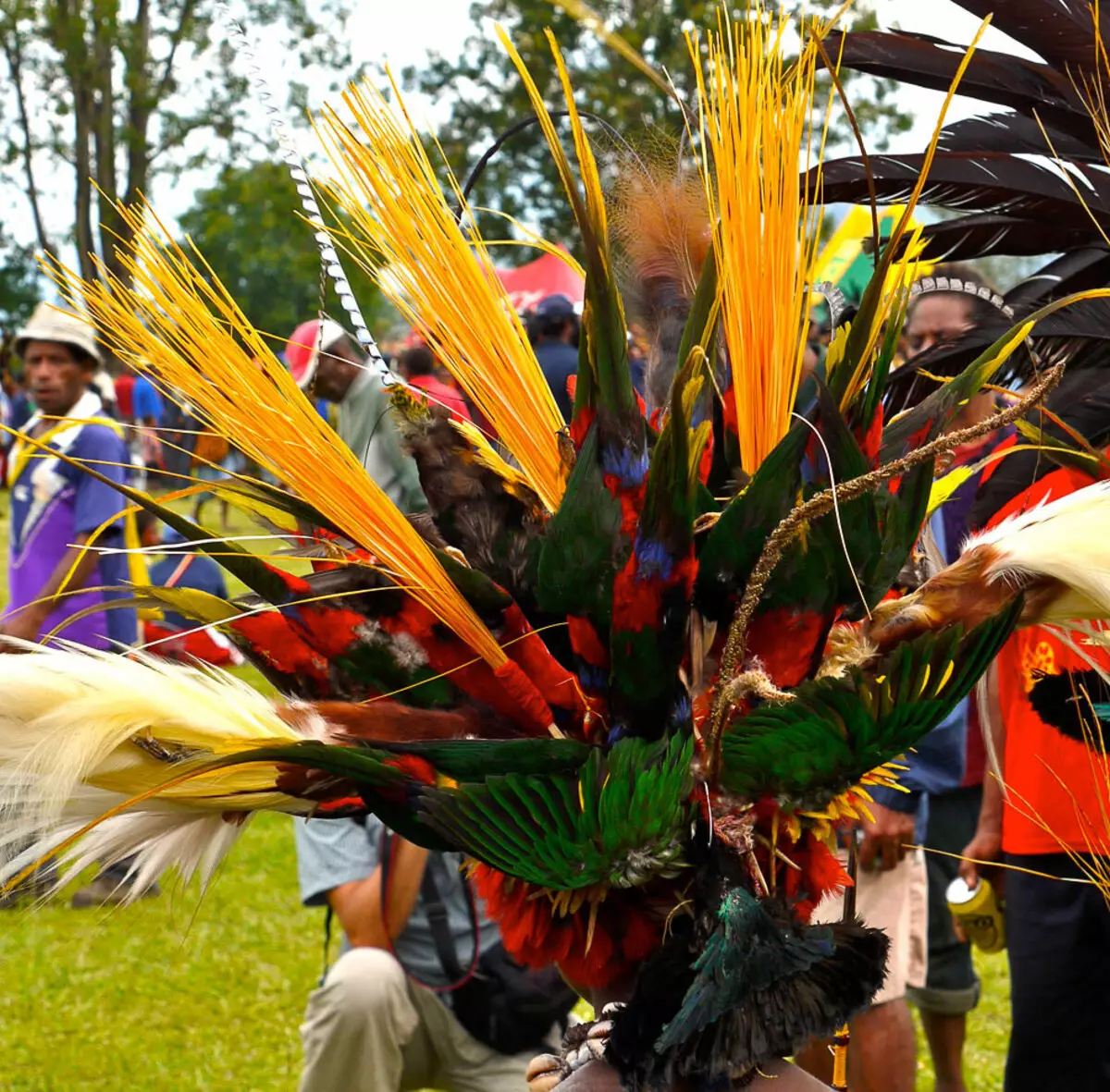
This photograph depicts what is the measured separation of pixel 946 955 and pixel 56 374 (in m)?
3.64

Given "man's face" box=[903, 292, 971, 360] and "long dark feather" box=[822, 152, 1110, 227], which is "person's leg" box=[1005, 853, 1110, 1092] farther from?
"long dark feather" box=[822, 152, 1110, 227]

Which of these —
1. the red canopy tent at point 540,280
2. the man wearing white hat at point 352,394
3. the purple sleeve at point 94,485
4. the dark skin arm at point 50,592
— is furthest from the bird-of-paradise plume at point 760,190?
the red canopy tent at point 540,280

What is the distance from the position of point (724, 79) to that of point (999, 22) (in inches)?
23.9

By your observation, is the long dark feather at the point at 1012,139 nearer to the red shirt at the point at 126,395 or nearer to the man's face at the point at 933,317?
the man's face at the point at 933,317

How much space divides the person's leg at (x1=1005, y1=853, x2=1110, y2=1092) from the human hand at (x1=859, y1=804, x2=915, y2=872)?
0.55m

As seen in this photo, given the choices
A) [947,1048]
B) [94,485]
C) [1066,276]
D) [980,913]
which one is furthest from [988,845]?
[94,485]

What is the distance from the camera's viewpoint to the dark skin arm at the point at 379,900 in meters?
3.19

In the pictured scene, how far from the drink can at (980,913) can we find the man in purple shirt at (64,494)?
2.80 meters

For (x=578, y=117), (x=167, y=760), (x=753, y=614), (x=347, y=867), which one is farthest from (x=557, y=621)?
(x=347, y=867)

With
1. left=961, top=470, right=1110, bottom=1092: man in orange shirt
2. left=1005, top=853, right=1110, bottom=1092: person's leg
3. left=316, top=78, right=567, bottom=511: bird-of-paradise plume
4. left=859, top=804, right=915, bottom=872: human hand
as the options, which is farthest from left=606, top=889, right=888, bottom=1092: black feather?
left=859, top=804, right=915, bottom=872: human hand

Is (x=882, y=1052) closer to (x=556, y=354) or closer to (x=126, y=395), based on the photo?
(x=556, y=354)

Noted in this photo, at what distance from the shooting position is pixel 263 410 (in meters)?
1.52

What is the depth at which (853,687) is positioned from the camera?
144 cm

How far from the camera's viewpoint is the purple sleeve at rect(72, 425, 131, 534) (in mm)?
4746
